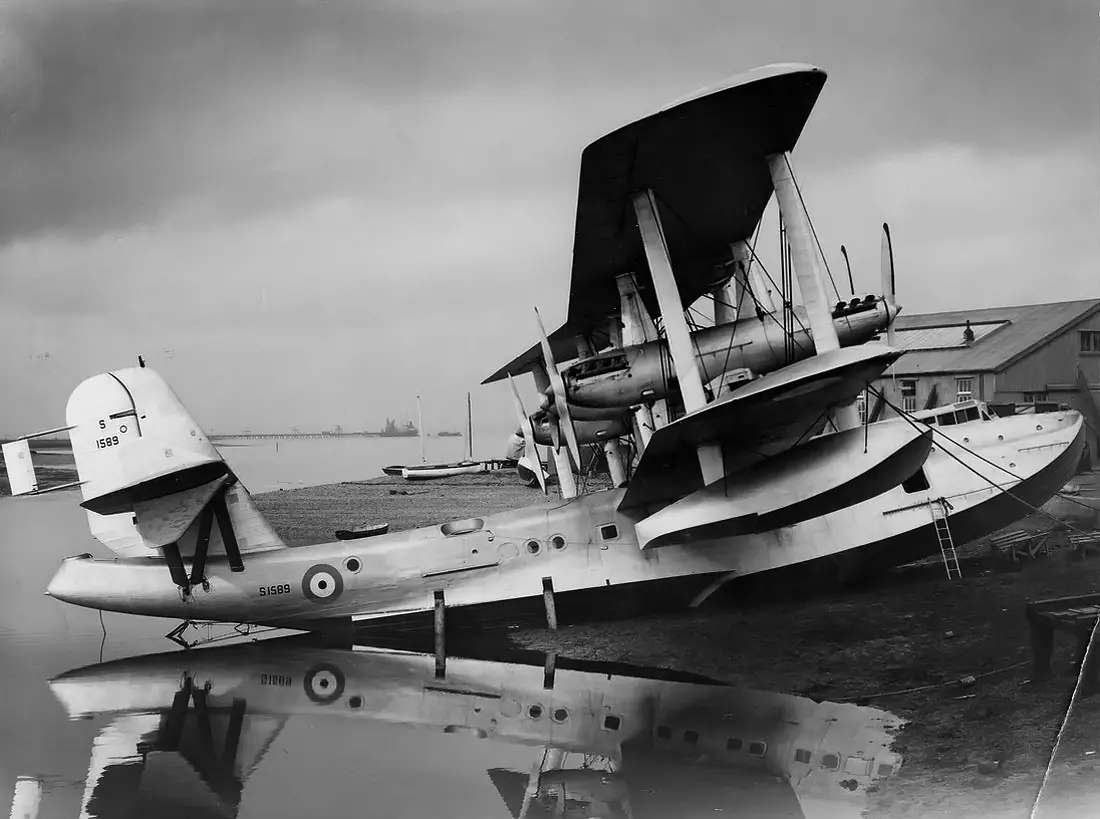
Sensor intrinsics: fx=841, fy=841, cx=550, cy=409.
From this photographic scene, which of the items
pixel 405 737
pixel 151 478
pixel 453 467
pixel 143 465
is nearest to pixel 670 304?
pixel 405 737

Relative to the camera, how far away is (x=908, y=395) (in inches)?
350

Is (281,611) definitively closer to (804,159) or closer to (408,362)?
(408,362)

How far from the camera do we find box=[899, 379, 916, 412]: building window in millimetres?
8812

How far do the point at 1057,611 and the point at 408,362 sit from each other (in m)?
6.01

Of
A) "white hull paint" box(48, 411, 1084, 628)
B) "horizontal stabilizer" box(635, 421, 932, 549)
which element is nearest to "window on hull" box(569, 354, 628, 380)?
"horizontal stabilizer" box(635, 421, 932, 549)

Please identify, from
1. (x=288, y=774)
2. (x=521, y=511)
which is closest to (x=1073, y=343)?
(x=521, y=511)

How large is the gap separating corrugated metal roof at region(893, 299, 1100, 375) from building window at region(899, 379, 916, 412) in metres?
0.15

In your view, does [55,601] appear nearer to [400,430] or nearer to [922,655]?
[400,430]

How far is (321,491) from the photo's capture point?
10.7 meters

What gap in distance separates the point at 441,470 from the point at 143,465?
168 inches

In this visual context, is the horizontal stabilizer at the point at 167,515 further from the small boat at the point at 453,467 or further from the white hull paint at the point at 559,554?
the small boat at the point at 453,467

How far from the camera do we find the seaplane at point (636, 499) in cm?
671

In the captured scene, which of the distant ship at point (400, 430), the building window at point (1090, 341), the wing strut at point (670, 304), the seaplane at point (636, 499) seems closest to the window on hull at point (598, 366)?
the seaplane at point (636, 499)

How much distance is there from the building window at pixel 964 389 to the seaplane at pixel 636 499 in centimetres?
34
